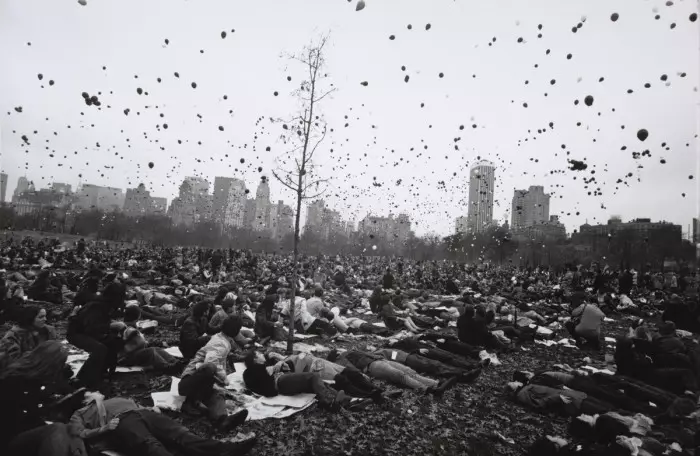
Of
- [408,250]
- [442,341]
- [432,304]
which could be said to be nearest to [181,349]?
[442,341]

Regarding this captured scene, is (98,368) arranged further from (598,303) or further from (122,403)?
(598,303)

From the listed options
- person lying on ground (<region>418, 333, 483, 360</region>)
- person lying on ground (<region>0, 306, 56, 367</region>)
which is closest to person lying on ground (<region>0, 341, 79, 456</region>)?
person lying on ground (<region>0, 306, 56, 367</region>)

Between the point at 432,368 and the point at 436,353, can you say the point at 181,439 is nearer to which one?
the point at 432,368

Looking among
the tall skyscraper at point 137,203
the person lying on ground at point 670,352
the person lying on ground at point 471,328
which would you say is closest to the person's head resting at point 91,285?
the person lying on ground at point 471,328

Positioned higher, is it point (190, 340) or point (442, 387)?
point (190, 340)

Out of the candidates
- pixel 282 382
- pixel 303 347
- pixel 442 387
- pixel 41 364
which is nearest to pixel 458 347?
pixel 442 387

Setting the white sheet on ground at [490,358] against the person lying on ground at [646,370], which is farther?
the white sheet on ground at [490,358]

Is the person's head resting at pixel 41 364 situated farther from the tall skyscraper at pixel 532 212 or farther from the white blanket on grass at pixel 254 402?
the tall skyscraper at pixel 532 212
